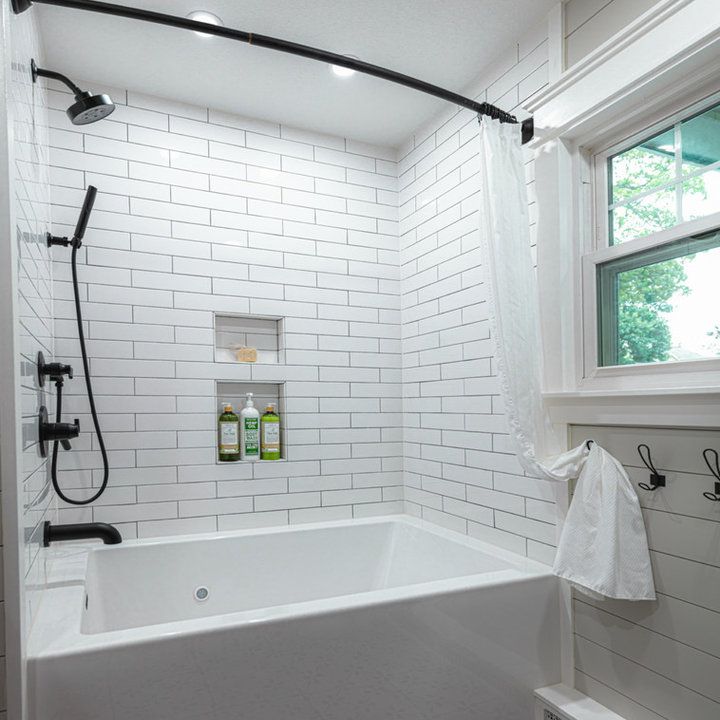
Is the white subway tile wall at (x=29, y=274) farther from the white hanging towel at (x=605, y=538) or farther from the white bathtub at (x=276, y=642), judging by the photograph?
the white hanging towel at (x=605, y=538)

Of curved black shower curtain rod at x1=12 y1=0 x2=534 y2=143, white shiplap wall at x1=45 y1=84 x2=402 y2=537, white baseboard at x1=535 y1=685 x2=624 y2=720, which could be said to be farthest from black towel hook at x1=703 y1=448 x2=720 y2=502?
white shiplap wall at x1=45 y1=84 x2=402 y2=537

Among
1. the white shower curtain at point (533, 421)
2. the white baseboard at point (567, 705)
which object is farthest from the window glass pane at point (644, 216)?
the white baseboard at point (567, 705)

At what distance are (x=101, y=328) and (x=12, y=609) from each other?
1.46m

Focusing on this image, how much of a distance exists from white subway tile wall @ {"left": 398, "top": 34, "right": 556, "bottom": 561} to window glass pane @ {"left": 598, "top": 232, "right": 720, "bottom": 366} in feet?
1.66

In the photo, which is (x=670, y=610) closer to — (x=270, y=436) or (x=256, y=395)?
(x=270, y=436)

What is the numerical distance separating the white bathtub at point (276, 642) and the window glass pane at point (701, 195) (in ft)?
4.33

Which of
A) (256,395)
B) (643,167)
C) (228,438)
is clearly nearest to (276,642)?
(228,438)

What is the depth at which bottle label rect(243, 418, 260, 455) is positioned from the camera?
2.83 meters

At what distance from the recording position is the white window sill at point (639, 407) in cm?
158

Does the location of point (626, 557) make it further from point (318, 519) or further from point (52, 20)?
point (52, 20)

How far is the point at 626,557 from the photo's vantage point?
5.81 feet

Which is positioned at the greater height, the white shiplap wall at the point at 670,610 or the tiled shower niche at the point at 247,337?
the tiled shower niche at the point at 247,337

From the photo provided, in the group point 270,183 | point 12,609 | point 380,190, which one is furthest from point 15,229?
point 380,190

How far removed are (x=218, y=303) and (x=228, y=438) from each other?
66cm
